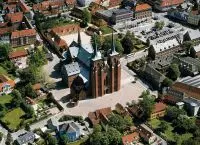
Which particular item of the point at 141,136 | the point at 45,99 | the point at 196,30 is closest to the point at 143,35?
the point at 196,30

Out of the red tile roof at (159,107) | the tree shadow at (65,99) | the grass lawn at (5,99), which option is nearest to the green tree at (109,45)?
the tree shadow at (65,99)

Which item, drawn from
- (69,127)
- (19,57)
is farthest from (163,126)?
(19,57)

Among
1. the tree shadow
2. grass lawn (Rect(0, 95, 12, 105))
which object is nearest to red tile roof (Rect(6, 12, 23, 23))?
grass lawn (Rect(0, 95, 12, 105))

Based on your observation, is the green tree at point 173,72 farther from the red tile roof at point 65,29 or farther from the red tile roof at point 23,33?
the red tile roof at point 23,33

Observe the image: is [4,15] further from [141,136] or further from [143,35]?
[141,136]

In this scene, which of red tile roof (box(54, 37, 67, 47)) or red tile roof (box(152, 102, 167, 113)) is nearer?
red tile roof (box(152, 102, 167, 113))

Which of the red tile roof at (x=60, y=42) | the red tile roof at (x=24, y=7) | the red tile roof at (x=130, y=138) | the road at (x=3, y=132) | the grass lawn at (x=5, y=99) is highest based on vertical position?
the red tile roof at (x=24, y=7)

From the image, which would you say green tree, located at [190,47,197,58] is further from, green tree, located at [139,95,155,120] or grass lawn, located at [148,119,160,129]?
grass lawn, located at [148,119,160,129]

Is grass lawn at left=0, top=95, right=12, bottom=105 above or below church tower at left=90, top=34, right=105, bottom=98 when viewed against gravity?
below
